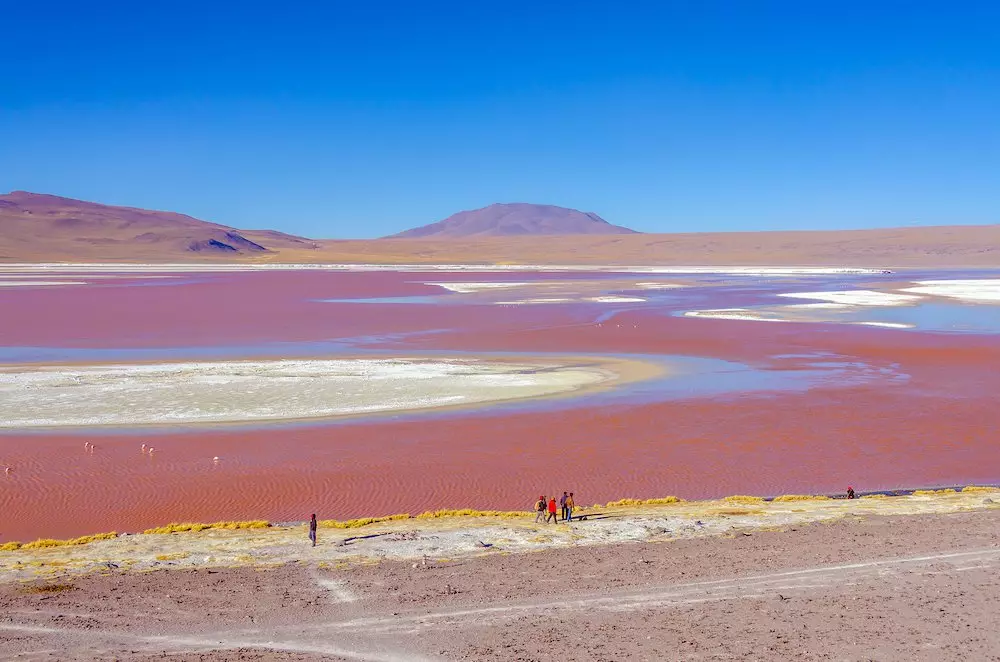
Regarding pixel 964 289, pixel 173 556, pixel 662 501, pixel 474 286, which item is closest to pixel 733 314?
pixel 964 289

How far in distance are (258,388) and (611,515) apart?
14.4 meters

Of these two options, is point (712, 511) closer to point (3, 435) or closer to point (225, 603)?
point (225, 603)

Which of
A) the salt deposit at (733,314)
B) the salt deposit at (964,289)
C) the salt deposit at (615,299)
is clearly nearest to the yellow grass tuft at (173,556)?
the salt deposit at (733,314)

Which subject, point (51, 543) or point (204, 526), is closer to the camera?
point (51, 543)

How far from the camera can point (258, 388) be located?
87.3 feet

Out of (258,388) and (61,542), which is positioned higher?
(258,388)

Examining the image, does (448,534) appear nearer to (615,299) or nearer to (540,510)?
(540,510)

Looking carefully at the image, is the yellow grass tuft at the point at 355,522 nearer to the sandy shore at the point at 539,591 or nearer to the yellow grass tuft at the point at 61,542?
the sandy shore at the point at 539,591

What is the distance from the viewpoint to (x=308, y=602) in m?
11.3

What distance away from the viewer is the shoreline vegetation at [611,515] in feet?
45.8

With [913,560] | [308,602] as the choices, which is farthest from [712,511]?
[308,602]

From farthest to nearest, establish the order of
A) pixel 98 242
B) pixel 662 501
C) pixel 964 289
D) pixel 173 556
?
pixel 98 242 → pixel 964 289 → pixel 662 501 → pixel 173 556

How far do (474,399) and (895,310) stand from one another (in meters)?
34.8

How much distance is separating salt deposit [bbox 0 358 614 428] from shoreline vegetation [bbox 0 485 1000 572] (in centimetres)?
849
